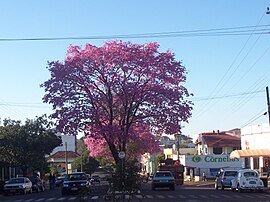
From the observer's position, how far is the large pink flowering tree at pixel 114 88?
3647 cm

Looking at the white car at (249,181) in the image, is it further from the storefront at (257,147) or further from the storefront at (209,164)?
the storefront at (209,164)

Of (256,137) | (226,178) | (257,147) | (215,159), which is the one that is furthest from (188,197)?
(215,159)

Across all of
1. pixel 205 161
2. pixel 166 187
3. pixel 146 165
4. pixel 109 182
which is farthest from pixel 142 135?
pixel 146 165

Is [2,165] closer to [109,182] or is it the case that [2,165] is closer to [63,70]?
[63,70]

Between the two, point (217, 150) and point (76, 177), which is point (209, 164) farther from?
point (76, 177)

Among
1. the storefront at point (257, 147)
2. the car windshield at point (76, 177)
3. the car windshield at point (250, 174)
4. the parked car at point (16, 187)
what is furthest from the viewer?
the storefront at point (257, 147)

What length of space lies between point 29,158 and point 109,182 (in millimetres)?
40782

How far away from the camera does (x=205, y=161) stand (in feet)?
247

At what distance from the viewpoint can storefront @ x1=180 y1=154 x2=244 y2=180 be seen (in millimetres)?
74062

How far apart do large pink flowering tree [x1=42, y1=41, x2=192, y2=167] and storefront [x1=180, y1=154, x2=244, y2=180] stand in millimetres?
36395

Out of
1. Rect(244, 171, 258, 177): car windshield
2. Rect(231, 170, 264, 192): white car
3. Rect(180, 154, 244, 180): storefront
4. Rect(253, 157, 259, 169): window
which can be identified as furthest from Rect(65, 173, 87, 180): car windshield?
Rect(180, 154, 244, 180): storefront

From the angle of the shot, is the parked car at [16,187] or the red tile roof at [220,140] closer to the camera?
the parked car at [16,187]

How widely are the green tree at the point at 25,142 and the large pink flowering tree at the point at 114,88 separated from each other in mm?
17711

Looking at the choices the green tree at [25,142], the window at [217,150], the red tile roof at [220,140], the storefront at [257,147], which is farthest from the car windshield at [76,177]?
the window at [217,150]
